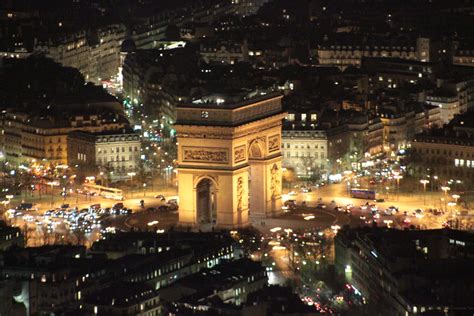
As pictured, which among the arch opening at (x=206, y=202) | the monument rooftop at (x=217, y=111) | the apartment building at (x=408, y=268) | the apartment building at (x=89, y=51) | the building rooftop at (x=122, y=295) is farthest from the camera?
the apartment building at (x=89, y=51)

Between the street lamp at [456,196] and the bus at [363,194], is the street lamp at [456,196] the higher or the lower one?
the lower one

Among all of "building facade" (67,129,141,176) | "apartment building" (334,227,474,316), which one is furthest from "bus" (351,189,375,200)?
"apartment building" (334,227,474,316)

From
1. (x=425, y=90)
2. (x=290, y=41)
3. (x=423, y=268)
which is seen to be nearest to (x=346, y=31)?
(x=290, y=41)

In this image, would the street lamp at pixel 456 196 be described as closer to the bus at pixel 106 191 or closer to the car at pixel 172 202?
the car at pixel 172 202

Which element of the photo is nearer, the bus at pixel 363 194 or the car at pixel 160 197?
the bus at pixel 363 194

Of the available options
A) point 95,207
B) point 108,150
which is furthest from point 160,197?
point 108,150

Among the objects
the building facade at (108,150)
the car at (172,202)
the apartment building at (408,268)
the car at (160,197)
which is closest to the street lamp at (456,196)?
the car at (172,202)

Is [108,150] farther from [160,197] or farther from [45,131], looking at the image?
[160,197]
